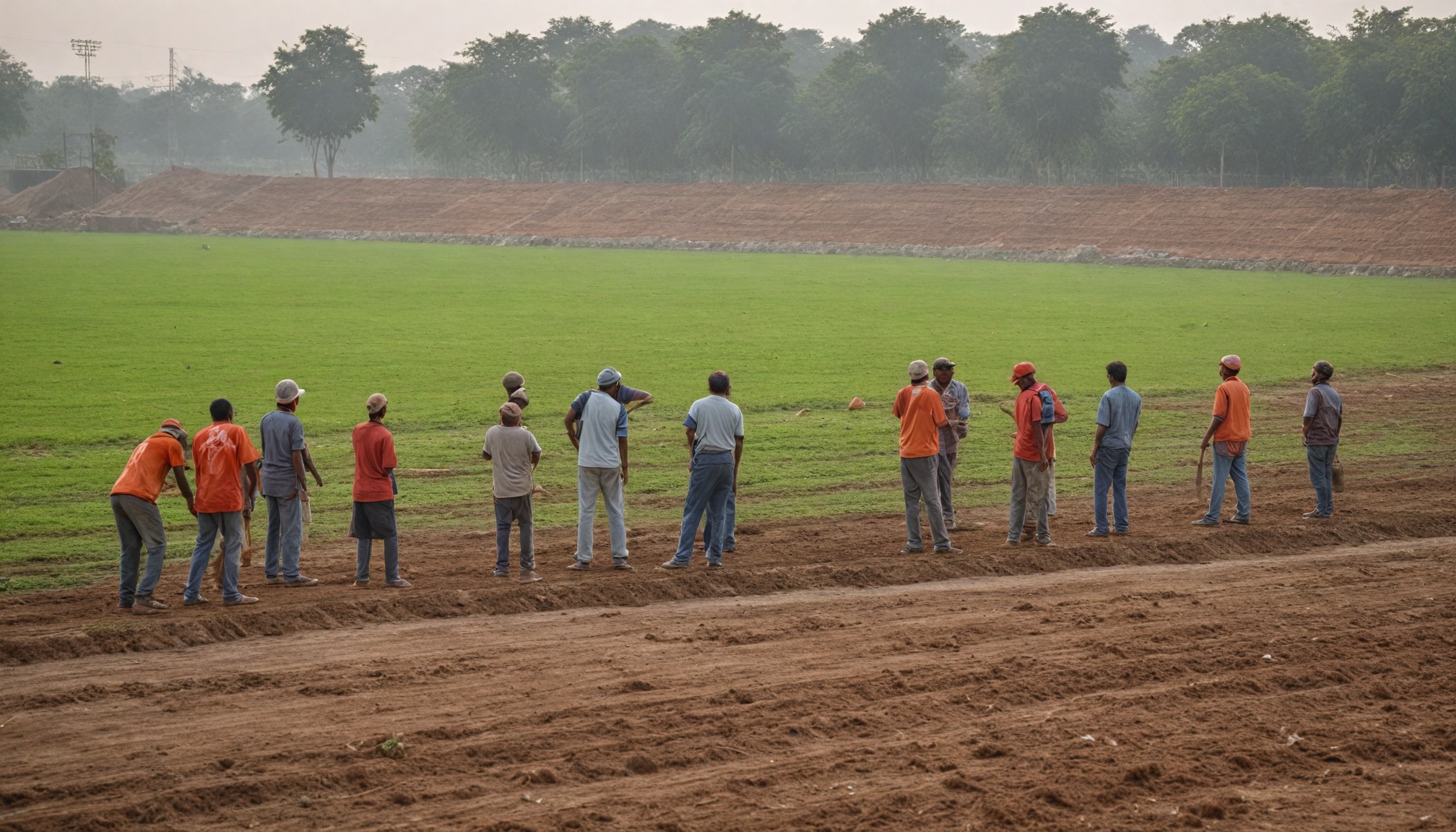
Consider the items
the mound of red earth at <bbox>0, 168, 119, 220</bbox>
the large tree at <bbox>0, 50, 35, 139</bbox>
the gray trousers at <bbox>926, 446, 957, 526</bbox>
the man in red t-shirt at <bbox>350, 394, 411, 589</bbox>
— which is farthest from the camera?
the large tree at <bbox>0, 50, 35, 139</bbox>

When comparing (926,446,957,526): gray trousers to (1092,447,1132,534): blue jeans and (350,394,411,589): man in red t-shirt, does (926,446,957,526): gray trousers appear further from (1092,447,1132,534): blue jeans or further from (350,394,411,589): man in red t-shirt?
(350,394,411,589): man in red t-shirt

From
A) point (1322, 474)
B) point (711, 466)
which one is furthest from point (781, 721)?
point (1322, 474)

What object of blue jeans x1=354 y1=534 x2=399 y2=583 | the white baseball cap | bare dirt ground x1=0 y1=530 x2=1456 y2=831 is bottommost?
bare dirt ground x1=0 y1=530 x2=1456 y2=831

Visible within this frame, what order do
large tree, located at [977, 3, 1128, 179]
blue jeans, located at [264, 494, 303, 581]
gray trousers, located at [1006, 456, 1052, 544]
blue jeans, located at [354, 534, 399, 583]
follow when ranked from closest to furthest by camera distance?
blue jeans, located at [354, 534, 399, 583]
blue jeans, located at [264, 494, 303, 581]
gray trousers, located at [1006, 456, 1052, 544]
large tree, located at [977, 3, 1128, 179]

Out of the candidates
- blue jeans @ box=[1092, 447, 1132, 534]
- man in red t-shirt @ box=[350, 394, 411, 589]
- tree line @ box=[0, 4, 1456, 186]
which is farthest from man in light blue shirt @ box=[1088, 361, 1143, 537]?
tree line @ box=[0, 4, 1456, 186]

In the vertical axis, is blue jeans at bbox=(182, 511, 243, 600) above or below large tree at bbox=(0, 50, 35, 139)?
below

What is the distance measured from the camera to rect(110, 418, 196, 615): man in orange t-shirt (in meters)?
10.6

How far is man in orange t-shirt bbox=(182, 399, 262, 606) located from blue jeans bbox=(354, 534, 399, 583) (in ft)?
3.23

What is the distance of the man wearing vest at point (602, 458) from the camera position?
39.8 ft

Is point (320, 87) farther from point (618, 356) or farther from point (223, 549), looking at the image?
point (223, 549)

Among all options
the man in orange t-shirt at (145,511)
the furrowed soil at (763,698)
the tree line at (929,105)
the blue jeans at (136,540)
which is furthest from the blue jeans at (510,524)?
the tree line at (929,105)

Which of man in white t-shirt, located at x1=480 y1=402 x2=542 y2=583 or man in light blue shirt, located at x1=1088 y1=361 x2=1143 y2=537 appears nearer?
man in white t-shirt, located at x1=480 y1=402 x2=542 y2=583

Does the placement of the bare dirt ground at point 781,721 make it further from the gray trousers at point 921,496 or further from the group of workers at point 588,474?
the gray trousers at point 921,496

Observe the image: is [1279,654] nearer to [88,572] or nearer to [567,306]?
[88,572]
